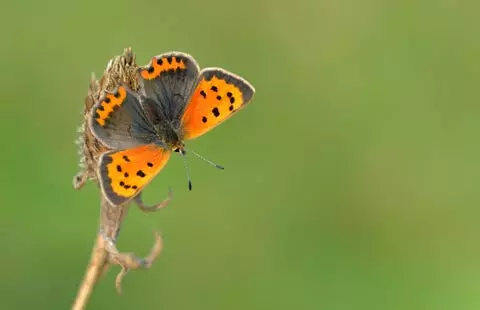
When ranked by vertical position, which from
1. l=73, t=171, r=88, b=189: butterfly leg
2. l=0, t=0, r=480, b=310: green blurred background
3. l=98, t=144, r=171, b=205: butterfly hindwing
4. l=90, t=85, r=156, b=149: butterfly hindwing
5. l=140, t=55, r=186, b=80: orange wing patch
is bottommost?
l=0, t=0, r=480, b=310: green blurred background

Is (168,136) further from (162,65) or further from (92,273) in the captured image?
(92,273)

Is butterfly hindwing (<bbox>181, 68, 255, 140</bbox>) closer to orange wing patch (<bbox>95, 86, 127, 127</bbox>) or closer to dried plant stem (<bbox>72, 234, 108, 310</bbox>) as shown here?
orange wing patch (<bbox>95, 86, 127, 127</bbox>)

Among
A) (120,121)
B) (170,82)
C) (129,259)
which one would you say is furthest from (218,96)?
(129,259)

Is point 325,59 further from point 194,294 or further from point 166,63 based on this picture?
point 166,63

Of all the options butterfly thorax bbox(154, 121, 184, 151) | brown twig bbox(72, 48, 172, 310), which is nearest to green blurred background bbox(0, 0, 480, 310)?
butterfly thorax bbox(154, 121, 184, 151)

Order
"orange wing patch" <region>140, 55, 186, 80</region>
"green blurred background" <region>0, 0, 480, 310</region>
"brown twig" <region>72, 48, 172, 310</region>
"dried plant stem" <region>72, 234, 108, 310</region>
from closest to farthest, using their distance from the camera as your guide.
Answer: "dried plant stem" <region>72, 234, 108, 310</region>, "brown twig" <region>72, 48, 172, 310</region>, "orange wing patch" <region>140, 55, 186, 80</region>, "green blurred background" <region>0, 0, 480, 310</region>

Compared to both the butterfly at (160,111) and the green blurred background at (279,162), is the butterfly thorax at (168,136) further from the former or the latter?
the green blurred background at (279,162)

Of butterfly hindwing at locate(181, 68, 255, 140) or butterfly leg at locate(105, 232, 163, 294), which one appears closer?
butterfly leg at locate(105, 232, 163, 294)

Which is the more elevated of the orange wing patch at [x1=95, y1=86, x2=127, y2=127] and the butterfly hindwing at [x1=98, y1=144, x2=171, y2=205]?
the orange wing patch at [x1=95, y1=86, x2=127, y2=127]
